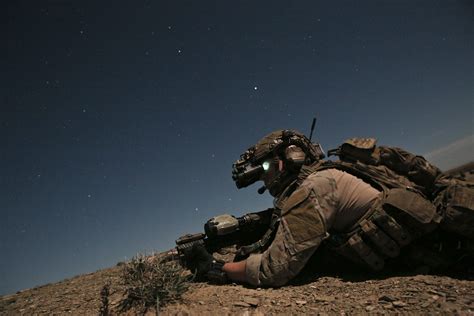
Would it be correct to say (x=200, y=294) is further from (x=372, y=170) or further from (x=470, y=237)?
(x=470, y=237)

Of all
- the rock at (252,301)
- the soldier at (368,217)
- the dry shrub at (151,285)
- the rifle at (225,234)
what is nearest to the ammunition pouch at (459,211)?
the soldier at (368,217)

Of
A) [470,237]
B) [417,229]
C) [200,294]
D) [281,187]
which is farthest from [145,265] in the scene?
[470,237]

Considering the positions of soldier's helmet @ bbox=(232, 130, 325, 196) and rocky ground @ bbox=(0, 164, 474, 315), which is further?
soldier's helmet @ bbox=(232, 130, 325, 196)

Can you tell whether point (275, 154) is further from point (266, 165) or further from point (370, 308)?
point (370, 308)

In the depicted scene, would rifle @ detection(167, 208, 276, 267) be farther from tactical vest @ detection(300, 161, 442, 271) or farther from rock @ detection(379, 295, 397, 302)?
rock @ detection(379, 295, 397, 302)

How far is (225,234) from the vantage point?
493 centimetres

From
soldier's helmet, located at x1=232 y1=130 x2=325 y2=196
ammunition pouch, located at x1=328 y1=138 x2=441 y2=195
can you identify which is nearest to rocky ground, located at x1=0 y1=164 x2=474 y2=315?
ammunition pouch, located at x1=328 y1=138 x2=441 y2=195

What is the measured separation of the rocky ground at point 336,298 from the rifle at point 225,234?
0.67 m

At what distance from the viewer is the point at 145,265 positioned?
3787 mm

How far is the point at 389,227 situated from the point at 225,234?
102 inches

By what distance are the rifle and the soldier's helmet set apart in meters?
0.64

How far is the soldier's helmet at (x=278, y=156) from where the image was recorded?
4652 mm

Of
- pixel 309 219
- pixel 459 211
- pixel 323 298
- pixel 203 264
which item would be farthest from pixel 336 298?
pixel 203 264

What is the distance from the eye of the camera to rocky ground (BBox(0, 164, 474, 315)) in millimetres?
2717
